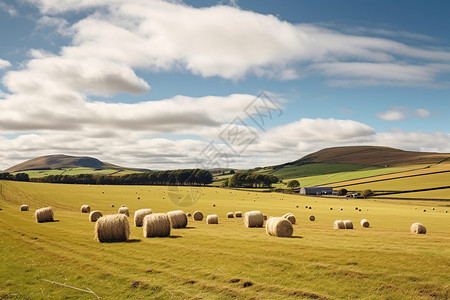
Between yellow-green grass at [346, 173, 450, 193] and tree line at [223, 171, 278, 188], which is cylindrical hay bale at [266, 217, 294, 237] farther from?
tree line at [223, 171, 278, 188]

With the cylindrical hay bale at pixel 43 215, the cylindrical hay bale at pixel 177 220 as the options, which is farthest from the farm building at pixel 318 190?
the cylindrical hay bale at pixel 43 215

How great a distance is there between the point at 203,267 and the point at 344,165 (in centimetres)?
19827

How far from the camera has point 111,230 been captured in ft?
69.7

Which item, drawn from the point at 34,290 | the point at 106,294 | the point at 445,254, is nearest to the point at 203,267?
the point at 106,294

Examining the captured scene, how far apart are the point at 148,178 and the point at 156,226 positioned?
15939 centimetres

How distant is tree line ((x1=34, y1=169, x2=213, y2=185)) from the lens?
535 feet

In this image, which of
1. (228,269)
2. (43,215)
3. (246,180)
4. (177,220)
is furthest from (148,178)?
(228,269)

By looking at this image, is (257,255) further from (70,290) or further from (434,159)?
(434,159)

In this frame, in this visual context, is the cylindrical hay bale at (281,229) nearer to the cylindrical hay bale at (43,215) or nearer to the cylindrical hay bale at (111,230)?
the cylindrical hay bale at (111,230)

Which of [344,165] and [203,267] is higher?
[344,165]

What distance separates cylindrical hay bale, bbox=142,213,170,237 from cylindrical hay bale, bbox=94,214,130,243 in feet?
6.40

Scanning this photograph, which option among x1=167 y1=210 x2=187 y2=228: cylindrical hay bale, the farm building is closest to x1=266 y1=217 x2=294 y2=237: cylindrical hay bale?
x1=167 y1=210 x2=187 y2=228: cylindrical hay bale

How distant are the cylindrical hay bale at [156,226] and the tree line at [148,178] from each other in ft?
446

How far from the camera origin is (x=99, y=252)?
18.4 m
